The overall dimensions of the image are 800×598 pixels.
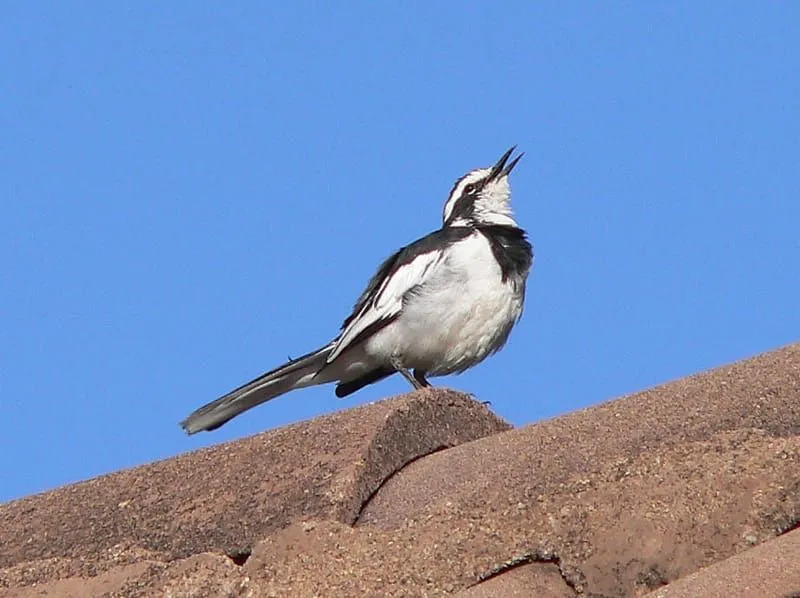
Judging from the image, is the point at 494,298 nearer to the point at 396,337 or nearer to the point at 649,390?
the point at 396,337

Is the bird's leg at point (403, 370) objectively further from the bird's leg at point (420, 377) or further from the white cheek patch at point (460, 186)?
the white cheek patch at point (460, 186)

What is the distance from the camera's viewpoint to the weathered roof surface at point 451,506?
3541 millimetres

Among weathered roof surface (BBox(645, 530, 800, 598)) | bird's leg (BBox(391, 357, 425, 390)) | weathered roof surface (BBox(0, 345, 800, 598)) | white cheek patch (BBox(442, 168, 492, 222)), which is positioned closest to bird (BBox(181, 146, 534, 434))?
bird's leg (BBox(391, 357, 425, 390))

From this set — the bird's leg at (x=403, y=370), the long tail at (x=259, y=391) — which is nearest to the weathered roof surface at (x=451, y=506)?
the long tail at (x=259, y=391)

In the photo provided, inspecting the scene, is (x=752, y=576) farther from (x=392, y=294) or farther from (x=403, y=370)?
(x=403, y=370)

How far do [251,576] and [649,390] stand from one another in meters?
1.36

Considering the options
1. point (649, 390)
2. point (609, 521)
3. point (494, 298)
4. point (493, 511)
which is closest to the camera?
point (609, 521)

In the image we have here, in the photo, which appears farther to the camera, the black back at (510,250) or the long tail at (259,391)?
the black back at (510,250)

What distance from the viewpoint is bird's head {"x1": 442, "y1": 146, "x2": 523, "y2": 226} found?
8.92 m

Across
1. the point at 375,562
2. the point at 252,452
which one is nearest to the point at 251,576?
the point at 375,562

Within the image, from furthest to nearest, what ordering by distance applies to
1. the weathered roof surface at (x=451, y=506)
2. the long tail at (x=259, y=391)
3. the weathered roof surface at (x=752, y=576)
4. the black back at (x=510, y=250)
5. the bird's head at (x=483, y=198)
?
the bird's head at (x=483, y=198) < the black back at (x=510, y=250) < the long tail at (x=259, y=391) < the weathered roof surface at (x=451, y=506) < the weathered roof surface at (x=752, y=576)

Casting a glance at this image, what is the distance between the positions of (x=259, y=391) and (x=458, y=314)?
0.94 meters

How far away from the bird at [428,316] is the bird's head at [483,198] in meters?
0.56

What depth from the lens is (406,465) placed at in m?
4.75
